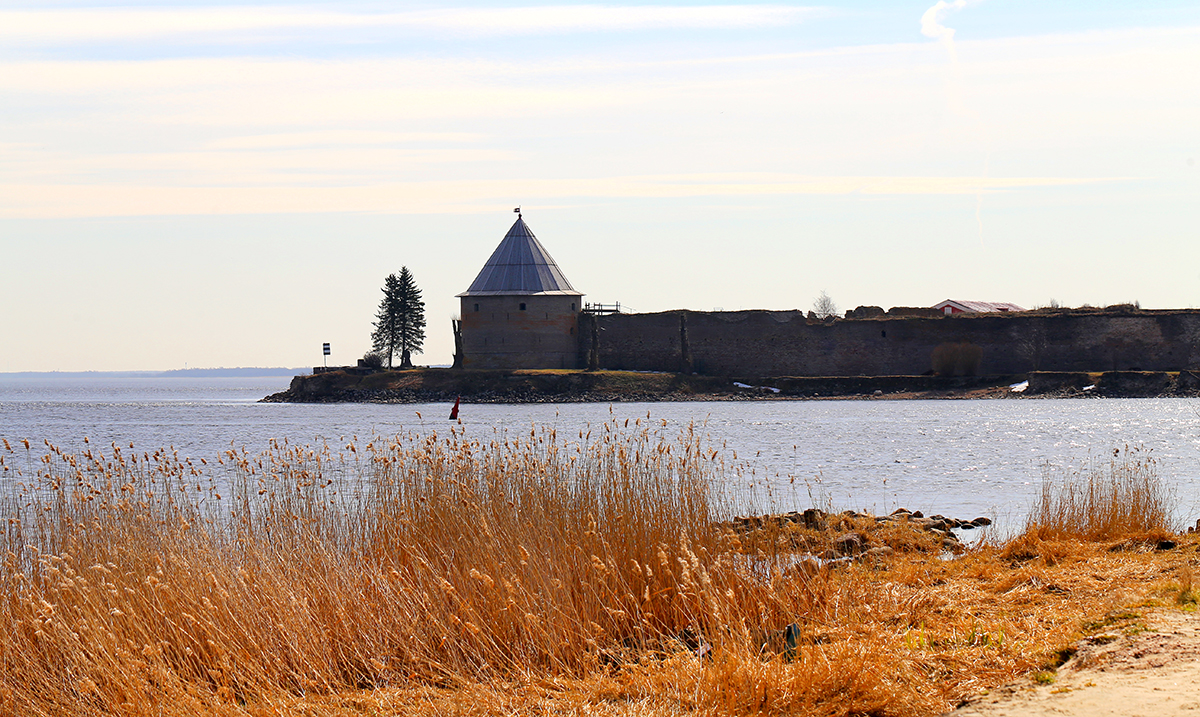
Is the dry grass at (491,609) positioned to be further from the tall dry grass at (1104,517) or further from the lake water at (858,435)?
the tall dry grass at (1104,517)

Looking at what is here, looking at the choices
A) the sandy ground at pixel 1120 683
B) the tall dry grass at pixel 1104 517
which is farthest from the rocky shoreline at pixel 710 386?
the sandy ground at pixel 1120 683

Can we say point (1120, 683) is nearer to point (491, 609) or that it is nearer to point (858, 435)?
point (491, 609)

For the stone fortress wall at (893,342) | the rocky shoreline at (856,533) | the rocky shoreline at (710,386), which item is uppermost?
the stone fortress wall at (893,342)

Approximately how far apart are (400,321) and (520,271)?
10.4m

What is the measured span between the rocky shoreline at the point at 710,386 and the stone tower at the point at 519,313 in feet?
4.85

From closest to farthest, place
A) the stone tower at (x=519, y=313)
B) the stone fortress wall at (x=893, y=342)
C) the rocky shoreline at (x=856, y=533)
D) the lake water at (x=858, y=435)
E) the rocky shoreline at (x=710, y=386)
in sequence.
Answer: the rocky shoreline at (x=856, y=533) < the lake water at (x=858, y=435) < the rocky shoreline at (x=710, y=386) < the stone fortress wall at (x=893, y=342) < the stone tower at (x=519, y=313)

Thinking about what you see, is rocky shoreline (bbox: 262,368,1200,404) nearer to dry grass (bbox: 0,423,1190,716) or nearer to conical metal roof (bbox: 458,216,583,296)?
conical metal roof (bbox: 458,216,583,296)

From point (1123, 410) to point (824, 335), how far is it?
14822 millimetres

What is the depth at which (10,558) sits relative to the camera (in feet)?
20.1

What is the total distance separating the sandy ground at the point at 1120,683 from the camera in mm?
4234

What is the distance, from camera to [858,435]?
2677 cm

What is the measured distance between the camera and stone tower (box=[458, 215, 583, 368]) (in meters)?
49.0

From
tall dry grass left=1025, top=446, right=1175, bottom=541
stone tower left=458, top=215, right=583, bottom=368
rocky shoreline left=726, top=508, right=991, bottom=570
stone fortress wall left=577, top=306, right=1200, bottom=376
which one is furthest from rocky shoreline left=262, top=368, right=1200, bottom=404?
tall dry grass left=1025, top=446, right=1175, bottom=541

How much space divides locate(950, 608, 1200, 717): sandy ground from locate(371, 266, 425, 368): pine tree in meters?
53.4
